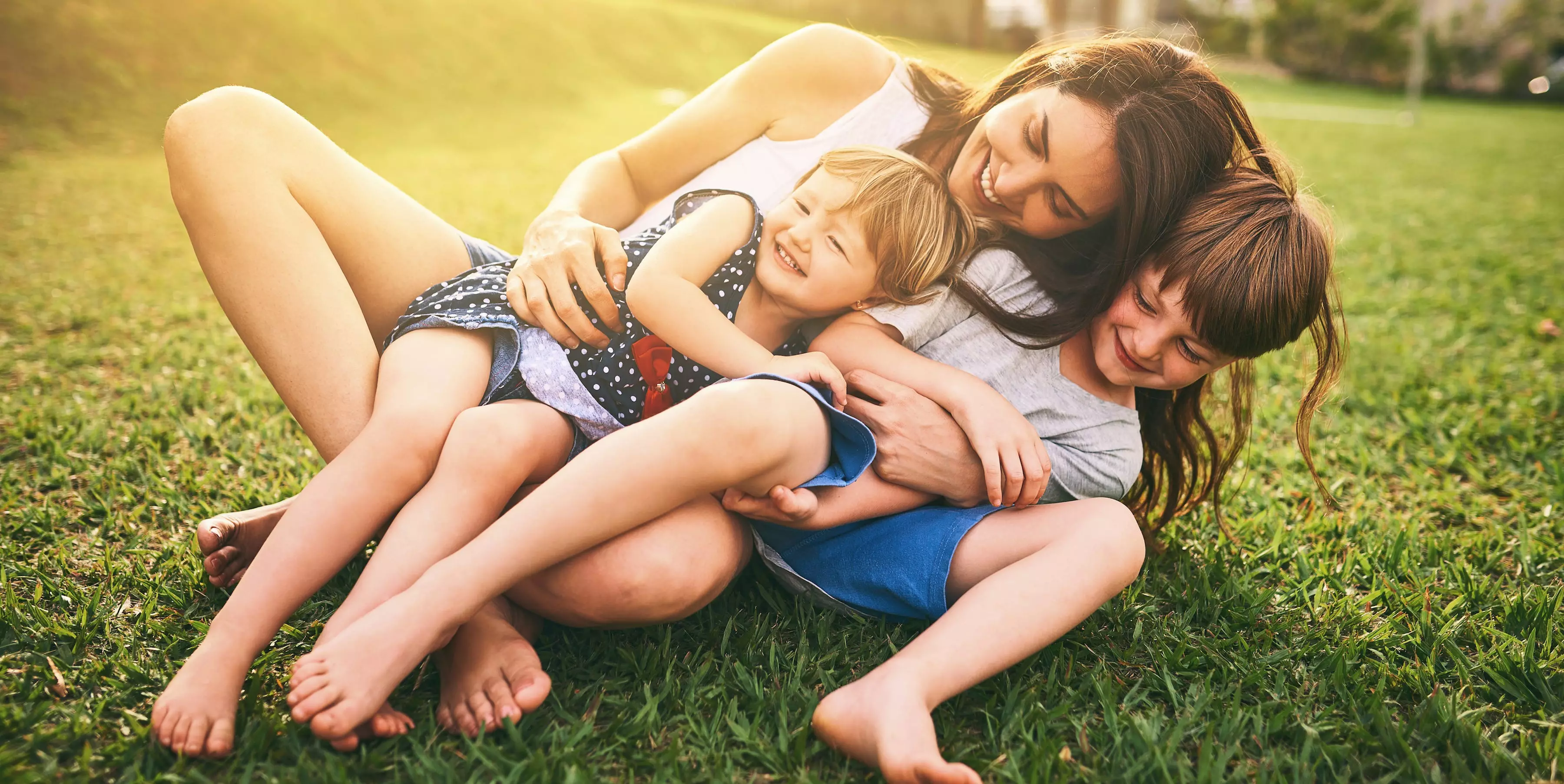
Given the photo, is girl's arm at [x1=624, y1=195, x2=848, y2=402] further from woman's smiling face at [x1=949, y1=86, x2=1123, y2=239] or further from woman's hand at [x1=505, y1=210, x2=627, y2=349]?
woman's smiling face at [x1=949, y1=86, x2=1123, y2=239]

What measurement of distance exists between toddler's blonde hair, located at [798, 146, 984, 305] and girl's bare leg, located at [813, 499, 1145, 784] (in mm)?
491

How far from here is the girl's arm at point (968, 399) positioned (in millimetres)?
1737

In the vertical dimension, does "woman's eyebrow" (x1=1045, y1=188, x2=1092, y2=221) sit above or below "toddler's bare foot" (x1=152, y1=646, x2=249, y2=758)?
above

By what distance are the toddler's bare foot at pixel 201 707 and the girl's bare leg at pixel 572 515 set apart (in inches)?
5.3

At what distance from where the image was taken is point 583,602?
61.7 inches

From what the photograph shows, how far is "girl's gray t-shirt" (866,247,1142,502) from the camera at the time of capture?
6.23 ft

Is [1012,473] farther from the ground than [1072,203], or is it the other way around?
[1072,203]

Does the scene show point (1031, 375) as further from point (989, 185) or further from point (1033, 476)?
point (989, 185)

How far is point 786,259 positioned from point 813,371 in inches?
11.5

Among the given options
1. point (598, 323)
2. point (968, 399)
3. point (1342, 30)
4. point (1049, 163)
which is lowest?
point (1342, 30)

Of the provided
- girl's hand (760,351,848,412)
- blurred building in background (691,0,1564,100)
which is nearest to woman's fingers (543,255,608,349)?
girl's hand (760,351,848,412)

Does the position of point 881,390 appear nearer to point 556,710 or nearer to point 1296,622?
point 556,710

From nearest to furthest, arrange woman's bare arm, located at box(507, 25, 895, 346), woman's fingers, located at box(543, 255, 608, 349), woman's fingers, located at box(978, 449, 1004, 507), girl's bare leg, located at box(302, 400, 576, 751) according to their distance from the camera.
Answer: girl's bare leg, located at box(302, 400, 576, 751) < woman's fingers, located at box(978, 449, 1004, 507) < woman's fingers, located at box(543, 255, 608, 349) < woman's bare arm, located at box(507, 25, 895, 346)

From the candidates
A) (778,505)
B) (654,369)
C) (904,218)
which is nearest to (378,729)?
(778,505)
